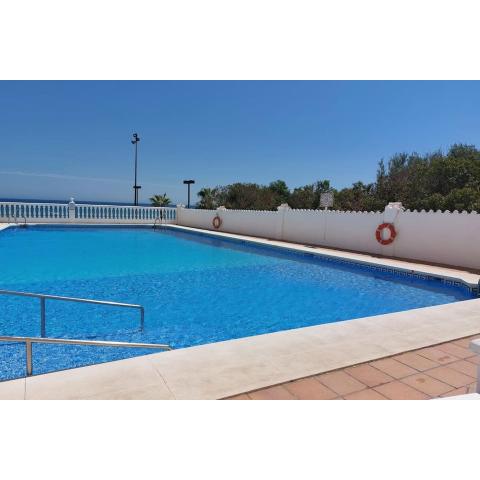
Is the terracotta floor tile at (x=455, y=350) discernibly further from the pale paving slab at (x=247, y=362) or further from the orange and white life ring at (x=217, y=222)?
the orange and white life ring at (x=217, y=222)

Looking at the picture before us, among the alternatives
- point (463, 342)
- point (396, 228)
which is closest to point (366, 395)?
point (463, 342)

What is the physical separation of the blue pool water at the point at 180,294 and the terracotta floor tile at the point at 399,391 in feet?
8.39

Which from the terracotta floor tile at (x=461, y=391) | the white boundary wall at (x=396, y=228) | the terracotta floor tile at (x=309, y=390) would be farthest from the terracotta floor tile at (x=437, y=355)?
the white boundary wall at (x=396, y=228)

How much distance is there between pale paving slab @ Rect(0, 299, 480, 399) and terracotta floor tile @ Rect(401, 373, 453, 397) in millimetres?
404

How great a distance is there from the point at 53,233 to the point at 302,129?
14.8 metres

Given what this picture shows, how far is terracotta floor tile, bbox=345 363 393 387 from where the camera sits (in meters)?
2.62

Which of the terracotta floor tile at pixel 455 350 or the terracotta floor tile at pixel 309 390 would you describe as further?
the terracotta floor tile at pixel 455 350

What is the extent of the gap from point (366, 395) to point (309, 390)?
39 centimetres

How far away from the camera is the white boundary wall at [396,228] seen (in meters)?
8.47

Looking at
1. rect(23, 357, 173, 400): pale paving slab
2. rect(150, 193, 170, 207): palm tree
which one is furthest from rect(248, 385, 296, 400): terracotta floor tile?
rect(150, 193, 170, 207): palm tree

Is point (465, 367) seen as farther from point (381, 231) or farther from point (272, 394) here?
point (381, 231)
